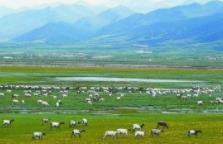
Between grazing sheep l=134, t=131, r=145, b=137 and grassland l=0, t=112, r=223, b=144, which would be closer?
grassland l=0, t=112, r=223, b=144

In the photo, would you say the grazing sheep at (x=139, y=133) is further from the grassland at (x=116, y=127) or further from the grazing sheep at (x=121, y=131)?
the grazing sheep at (x=121, y=131)

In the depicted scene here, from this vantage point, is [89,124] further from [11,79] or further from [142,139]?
[11,79]

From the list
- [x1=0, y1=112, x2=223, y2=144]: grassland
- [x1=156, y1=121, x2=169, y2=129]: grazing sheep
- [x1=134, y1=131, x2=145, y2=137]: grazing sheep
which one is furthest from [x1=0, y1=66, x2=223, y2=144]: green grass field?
[x1=156, y1=121, x2=169, y2=129]: grazing sheep

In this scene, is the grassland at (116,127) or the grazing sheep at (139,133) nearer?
the grassland at (116,127)

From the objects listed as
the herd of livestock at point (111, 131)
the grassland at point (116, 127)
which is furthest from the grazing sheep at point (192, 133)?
the grassland at point (116, 127)

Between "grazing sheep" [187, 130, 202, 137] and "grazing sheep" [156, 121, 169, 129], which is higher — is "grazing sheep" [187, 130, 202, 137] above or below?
below

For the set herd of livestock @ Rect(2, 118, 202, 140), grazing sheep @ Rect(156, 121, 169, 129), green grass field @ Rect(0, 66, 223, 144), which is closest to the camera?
green grass field @ Rect(0, 66, 223, 144)

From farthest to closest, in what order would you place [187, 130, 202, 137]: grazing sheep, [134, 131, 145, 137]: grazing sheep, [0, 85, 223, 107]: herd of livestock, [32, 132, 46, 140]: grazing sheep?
[0, 85, 223, 107]: herd of livestock < [187, 130, 202, 137]: grazing sheep < [134, 131, 145, 137]: grazing sheep < [32, 132, 46, 140]: grazing sheep

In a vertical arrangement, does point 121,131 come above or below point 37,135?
above

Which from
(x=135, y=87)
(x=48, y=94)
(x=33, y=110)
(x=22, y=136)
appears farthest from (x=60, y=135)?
(x=135, y=87)

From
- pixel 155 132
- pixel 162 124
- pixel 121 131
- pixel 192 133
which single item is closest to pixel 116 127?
pixel 162 124

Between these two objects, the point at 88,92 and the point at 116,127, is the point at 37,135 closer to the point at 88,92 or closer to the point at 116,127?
the point at 116,127

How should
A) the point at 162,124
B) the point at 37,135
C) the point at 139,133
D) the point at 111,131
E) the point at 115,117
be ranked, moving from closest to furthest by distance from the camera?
the point at 37,135 < the point at 111,131 < the point at 139,133 < the point at 162,124 < the point at 115,117

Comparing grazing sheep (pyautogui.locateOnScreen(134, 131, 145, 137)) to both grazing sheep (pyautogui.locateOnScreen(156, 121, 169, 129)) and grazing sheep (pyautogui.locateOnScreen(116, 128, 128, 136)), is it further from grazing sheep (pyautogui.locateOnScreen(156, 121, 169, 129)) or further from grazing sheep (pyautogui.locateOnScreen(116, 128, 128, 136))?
grazing sheep (pyautogui.locateOnScreen(156, 121, 169, 129))
